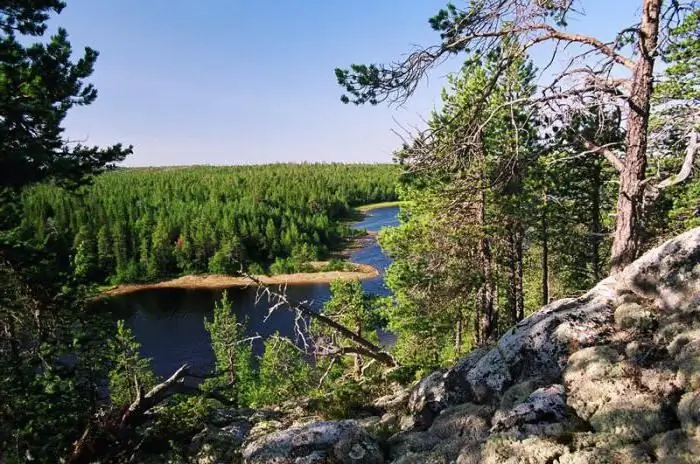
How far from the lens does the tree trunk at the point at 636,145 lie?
244 inches

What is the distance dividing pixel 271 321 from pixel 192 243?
3835 cm

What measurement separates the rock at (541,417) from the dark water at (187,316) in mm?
30903

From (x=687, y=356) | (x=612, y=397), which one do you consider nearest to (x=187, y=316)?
(x=612, y=397)

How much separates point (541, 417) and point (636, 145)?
3.84 metres

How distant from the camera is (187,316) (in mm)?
59844

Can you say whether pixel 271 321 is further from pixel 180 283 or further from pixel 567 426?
pixel 567 426

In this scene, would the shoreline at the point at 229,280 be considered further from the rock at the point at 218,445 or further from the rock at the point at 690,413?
the rock at the point at 690,413

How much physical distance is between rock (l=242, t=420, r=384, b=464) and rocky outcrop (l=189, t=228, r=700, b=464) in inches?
0.6

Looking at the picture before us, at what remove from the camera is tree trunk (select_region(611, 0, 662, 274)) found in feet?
20.3

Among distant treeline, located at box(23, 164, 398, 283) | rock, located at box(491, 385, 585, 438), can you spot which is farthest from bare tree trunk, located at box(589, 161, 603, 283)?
distant treeline, located at box(23, 164, 398, 283)

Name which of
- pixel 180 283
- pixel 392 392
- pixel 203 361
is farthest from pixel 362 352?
pixel 180 283

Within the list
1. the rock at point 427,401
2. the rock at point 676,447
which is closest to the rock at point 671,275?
the rock at point 676,447

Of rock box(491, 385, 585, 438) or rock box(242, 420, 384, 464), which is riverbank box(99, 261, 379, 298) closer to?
rock box(242, 420, 384, 464)

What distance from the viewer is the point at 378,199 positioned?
164 m
